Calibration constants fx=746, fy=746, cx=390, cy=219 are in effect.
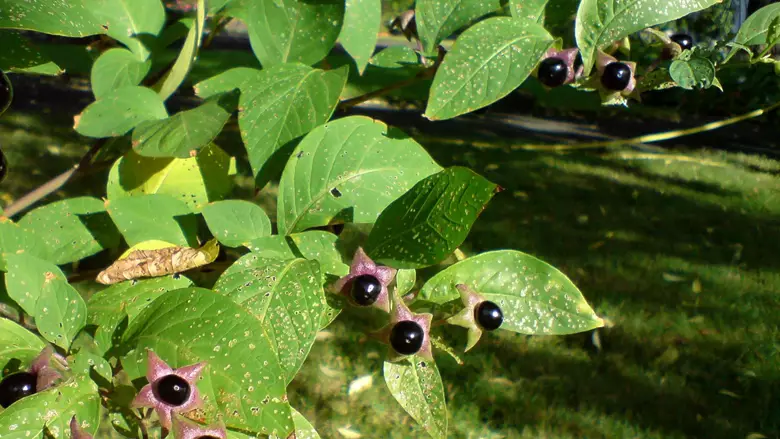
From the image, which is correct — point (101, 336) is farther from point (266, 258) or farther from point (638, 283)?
point (638, 283)

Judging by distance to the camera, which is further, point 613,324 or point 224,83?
point 613,324

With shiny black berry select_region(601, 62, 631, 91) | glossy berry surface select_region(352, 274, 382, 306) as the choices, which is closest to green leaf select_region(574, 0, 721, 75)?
shiny black berry select_region(601, 62, 631, 91)

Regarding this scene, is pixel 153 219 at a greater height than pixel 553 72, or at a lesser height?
lesser

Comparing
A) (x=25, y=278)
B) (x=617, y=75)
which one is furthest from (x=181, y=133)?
(x=617, y=75)

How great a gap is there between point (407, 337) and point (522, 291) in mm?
134

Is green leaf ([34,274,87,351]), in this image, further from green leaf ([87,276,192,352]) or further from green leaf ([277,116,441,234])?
green leaf ([277,116,441,234])

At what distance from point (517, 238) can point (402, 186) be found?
4.35 m

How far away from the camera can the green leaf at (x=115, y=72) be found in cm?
97

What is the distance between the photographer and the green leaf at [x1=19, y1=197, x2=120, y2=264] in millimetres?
907

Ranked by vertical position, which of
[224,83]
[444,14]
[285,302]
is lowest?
[285,302]

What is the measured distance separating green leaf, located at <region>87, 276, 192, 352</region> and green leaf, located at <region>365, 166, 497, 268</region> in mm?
221

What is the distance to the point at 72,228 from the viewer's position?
93cm

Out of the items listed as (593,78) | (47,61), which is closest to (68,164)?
(47,61)

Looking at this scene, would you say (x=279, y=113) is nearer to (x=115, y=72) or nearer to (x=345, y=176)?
(x=345, y=176)
